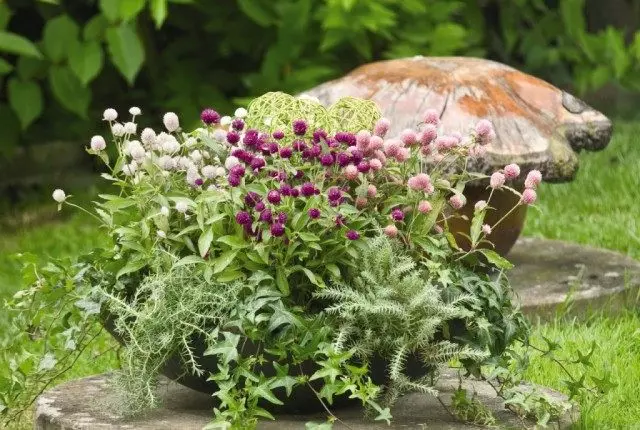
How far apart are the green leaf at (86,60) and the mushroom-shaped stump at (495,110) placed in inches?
73.3

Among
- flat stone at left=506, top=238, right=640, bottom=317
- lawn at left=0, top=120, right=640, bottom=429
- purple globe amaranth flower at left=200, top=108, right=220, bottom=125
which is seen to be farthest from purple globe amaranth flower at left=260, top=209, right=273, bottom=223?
flat stone at left=506, top=238, right=640, bottom=317

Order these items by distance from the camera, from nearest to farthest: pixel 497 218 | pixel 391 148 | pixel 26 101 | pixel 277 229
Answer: pixel 277 229, pixel 391 148, pixel 497 218, pixel 26 101

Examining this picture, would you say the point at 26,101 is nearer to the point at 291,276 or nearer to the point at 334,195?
the point at 291,276

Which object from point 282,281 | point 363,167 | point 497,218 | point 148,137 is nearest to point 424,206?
point 363,167

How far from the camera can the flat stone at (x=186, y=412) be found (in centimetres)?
301

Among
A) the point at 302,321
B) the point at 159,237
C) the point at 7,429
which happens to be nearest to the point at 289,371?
the point at 302,321

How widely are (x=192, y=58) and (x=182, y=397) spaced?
15.2 ft

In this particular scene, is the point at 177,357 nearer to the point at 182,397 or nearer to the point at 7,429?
the point at 182,397

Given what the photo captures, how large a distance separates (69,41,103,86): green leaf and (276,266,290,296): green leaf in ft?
11.9

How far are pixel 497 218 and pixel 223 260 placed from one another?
1.88 meters

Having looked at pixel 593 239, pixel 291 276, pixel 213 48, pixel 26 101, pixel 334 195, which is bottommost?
pixel 593 239

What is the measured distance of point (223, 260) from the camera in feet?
9.64

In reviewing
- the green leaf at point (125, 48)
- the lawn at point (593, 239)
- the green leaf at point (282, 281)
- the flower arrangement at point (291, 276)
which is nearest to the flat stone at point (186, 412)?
the flower arrangement at point (291, 276)

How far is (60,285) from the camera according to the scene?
10.8 ft
